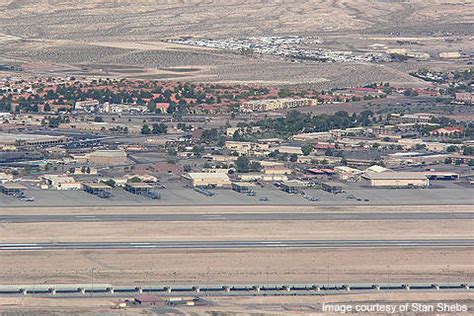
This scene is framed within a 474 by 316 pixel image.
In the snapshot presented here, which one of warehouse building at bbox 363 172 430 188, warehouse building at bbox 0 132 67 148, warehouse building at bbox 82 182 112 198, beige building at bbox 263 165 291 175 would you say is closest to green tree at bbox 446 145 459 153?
warehouse building at bbox 363 172 430 188

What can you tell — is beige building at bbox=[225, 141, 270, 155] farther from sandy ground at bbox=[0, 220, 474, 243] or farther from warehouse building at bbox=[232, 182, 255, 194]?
sandy ground at bbox=[0, 220, 474, 243]

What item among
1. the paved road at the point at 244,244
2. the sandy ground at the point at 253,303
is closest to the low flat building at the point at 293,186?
the paved road at the point at 244,244

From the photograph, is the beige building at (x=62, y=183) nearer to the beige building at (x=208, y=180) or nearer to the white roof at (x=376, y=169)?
the beige building at (x=208, y=180)

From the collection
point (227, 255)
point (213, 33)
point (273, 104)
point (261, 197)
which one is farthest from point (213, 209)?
point (213, 33)

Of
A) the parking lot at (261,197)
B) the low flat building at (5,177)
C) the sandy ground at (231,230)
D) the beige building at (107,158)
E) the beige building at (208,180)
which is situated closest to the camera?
the sandy ground at (231,230)

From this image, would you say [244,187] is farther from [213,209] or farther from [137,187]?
[213,209]

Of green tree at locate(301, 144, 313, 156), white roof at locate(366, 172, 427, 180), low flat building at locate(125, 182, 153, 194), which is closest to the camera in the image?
low flat building at locate(125, 182, 153, 194)
